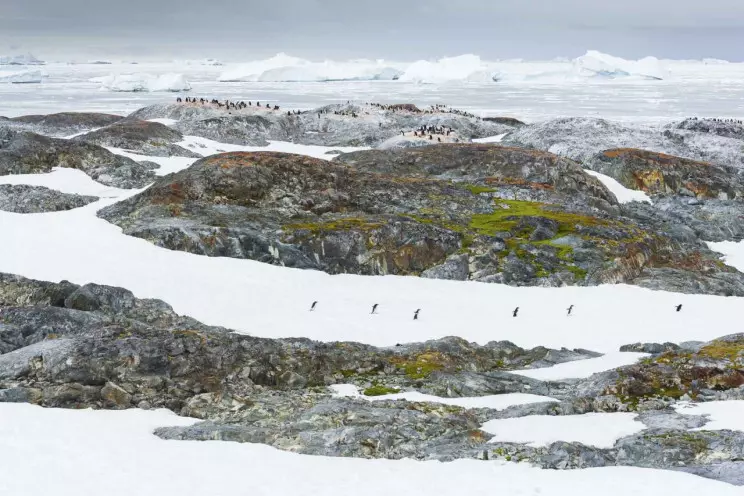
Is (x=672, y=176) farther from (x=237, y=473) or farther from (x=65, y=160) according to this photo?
(x=237, y=473)

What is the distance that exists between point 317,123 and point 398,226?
5858 centimetres

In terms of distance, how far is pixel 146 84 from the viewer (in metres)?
194

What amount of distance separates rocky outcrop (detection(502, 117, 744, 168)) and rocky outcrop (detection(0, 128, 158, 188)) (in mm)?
47827

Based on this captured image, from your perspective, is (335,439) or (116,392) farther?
(116,392)

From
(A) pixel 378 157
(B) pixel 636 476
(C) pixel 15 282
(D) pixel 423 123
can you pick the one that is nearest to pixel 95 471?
(B) pixel 636 476

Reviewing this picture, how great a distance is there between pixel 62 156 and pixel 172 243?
25790 millimetres

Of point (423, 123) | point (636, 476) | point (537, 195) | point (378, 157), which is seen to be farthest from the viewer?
point (423, 123)

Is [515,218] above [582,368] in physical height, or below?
above

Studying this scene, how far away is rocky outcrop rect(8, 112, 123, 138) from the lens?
89.8 m

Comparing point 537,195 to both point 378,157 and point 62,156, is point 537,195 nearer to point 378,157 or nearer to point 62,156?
point 378,157

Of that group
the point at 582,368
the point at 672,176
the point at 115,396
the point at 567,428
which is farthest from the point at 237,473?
the point at 672,176

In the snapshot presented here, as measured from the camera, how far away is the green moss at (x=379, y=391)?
23.9m

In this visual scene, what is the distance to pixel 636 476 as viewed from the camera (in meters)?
16.6

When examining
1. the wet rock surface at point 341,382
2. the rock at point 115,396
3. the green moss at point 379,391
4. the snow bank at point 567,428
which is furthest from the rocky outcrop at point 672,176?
A: the rock at point 115,396
